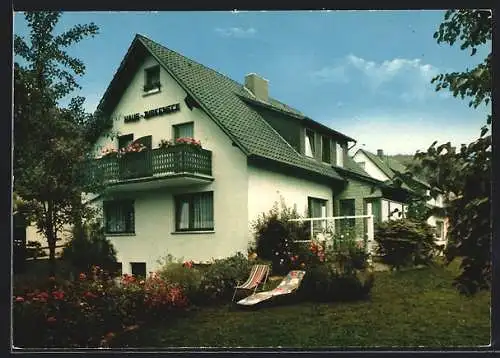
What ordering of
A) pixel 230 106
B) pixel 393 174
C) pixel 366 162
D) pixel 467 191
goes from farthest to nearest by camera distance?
pixel 230 106, pixel 366 162, pixel 393 174, pixel 467 191

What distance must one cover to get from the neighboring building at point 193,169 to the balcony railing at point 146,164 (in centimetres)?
1

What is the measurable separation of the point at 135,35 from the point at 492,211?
3.52 metres

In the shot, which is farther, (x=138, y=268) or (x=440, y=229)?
(x=138, y=268)

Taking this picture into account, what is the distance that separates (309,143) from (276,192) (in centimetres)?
66

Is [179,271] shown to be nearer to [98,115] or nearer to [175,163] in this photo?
[175,163]

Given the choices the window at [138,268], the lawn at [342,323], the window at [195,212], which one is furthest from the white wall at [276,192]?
the window at [138,268]

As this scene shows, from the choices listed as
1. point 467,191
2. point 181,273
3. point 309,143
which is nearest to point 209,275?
point 181,273

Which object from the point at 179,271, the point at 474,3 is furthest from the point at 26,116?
the point at 474,3

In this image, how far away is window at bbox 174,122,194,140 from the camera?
18.9ft

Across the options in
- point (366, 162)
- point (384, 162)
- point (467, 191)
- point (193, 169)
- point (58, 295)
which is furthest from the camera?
point (193, 169)

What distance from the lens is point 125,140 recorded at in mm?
5750

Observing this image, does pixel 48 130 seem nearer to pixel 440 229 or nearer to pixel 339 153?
pixel 339 153

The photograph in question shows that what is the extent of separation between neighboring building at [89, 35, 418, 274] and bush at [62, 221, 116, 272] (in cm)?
11

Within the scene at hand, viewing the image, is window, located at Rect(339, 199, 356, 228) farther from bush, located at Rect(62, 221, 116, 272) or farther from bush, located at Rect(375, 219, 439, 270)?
bush, located at Rect(62, 221, 116, 272)
